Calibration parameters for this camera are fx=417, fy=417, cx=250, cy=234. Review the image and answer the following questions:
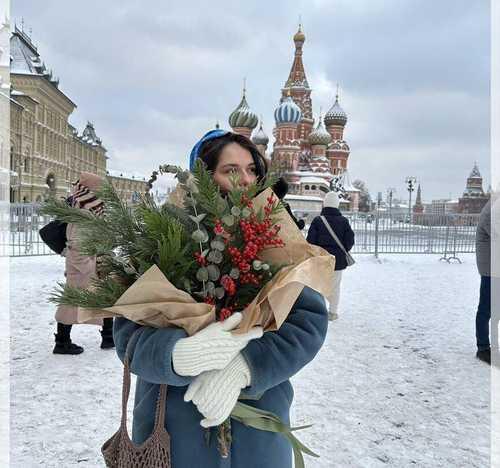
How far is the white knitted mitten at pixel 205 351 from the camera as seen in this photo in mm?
1185

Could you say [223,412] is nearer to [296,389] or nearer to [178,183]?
[178,183]

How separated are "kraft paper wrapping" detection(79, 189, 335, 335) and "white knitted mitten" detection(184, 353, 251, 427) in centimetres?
13

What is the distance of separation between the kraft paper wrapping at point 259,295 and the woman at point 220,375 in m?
0.04

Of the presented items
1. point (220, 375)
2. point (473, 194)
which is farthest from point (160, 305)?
point (473, 194)

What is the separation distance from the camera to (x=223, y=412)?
3.99 feet

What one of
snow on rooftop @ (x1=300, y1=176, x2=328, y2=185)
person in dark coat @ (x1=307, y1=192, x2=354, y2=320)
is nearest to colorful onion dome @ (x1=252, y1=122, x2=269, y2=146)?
snow on rooftop @ (x1=300, y1=176, x2=328, y2=185)

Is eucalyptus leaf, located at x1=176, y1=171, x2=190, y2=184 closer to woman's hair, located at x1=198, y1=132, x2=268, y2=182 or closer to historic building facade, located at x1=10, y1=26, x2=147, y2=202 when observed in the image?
woman's hair, located at x1=198, y1=132, x2=268, y2=182

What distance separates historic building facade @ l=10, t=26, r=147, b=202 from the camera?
129 ft

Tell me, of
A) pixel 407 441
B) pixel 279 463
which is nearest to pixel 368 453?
pixel 407 441

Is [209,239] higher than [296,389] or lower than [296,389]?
higher

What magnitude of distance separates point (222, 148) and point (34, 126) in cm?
4898

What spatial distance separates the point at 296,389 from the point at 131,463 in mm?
2820

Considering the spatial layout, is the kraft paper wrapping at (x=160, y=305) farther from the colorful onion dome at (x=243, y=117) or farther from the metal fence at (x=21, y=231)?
the colorful onion dome at (x=243, y=117)

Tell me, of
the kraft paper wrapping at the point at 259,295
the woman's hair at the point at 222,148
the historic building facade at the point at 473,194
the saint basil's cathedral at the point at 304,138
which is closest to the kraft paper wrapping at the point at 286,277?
the kraft paper wrapping at the point at 259,295
